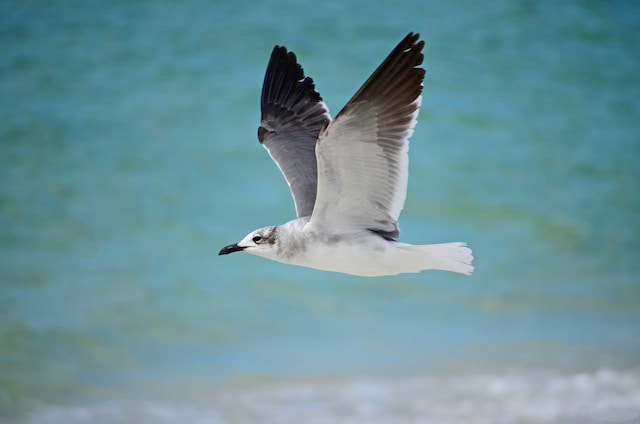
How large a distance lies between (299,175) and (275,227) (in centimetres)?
39

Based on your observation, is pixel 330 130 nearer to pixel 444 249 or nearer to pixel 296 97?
pixel 444 249

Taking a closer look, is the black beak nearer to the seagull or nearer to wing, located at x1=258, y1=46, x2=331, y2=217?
the seagull

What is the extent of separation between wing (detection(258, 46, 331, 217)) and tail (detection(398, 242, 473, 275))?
2.11ft

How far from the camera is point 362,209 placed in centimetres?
314

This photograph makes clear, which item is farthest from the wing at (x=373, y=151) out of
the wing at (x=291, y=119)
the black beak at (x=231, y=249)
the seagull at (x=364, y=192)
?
the wing at (x=291, y=119)

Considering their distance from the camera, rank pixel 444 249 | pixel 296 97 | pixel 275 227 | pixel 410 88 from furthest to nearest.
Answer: pixel 296 97, pixel 275 227, pixel 444 249, pixel 410 88

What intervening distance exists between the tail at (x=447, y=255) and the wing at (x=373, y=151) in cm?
16

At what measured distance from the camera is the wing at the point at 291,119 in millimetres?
3646

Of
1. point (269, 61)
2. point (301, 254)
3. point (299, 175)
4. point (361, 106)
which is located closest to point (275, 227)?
point (301, 254)

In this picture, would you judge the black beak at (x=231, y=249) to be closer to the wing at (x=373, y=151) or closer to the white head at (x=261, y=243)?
the white head at (x=261, y=243)

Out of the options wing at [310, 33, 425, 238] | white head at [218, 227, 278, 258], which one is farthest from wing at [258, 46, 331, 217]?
wing at [310, 33, 425, 238]

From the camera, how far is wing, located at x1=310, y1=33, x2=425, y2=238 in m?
2.85

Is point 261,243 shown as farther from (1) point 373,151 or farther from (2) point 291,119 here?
(2) point 291,119

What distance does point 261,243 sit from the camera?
3.28m
